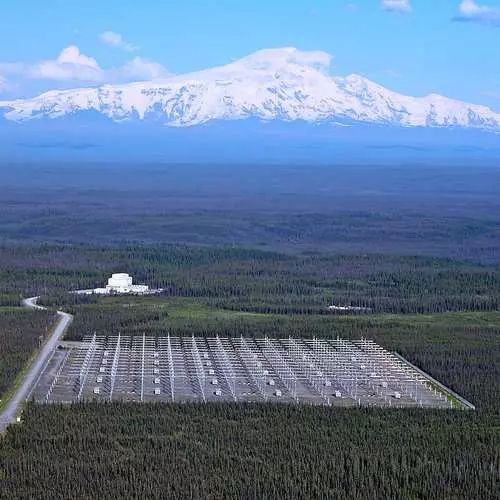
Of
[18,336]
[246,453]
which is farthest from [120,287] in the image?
[246,453]

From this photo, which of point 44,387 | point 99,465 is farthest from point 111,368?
point 99,465

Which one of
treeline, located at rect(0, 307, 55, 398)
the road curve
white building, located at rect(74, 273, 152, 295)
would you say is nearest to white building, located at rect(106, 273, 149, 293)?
white building, located at rect(74, 273, 152, 295)

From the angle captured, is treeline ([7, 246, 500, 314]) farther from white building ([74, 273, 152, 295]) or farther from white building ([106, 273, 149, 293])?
white building ([106, 273, 149, 293])

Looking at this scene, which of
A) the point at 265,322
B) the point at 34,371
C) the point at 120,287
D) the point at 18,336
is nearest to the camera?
the point at 34,371

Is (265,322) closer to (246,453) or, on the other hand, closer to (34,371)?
(34,371)

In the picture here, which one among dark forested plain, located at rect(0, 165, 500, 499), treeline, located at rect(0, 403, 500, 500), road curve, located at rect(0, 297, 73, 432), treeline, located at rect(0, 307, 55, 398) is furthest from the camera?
treeline, located at rect(0, 307, 55, 398)

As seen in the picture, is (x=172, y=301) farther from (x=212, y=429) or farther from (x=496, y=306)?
(x=212, y=429)
